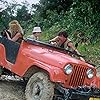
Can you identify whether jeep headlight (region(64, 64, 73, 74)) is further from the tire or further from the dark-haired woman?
the dark-haired woman

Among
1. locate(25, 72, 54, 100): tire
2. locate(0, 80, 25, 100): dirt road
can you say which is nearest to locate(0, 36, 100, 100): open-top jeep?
locate(25, 72, 54, 100): tire

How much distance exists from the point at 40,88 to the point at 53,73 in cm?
46

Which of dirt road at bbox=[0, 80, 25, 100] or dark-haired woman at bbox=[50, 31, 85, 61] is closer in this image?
dirt road at bbox=[0, 80, 25, 100]

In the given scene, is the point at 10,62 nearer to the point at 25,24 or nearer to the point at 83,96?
the point at 83,96

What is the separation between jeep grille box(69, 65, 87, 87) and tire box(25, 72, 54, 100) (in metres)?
0.47

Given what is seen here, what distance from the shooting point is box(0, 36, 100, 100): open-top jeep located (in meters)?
7.49

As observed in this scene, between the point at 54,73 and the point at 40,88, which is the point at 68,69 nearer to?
the point at 54,73

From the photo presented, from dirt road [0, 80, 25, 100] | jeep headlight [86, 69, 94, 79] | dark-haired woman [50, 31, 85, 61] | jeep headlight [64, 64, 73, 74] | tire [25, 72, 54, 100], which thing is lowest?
dirt road [0, 80, 25, 100]

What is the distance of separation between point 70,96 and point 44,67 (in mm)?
829

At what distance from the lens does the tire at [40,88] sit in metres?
7.48

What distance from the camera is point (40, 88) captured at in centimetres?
769

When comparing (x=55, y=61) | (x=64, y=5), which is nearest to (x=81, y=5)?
(x=64, y=5)

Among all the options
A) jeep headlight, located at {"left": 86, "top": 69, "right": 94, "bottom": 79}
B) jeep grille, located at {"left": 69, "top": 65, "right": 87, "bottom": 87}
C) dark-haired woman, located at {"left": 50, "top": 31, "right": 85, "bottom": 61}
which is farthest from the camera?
dark-haired woman, located at {"left": 50, "top": 31, "right": 85, "bottom": 61}

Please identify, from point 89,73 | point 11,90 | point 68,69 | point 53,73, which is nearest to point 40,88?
point 53,73
